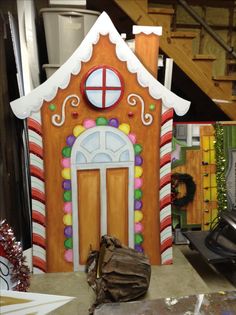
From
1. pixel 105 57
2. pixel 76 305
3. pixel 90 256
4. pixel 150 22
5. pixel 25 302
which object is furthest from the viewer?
pixel 150 22

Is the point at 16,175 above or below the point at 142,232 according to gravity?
above

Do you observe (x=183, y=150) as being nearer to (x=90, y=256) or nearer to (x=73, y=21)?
(x=90, y=256)

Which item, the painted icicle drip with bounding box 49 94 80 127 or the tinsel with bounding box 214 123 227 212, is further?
the tinsel with bounding box 214 123 227 212

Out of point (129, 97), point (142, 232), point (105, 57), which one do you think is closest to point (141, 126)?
point (129, 97)

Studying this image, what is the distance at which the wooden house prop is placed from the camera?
156cm

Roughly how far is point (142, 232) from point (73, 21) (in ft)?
3.99

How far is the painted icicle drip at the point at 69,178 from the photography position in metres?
1.61

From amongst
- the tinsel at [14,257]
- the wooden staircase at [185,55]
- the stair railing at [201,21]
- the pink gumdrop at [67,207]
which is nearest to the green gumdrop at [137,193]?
the pink gumdrop at [67,207]

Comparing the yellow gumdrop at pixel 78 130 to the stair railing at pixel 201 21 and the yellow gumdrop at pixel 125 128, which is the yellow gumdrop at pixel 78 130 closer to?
the yellow gumdrop at pixel 125 128

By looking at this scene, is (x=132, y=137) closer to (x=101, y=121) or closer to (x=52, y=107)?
(x=101, y=121)

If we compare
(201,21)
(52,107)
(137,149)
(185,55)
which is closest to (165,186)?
(137,149)

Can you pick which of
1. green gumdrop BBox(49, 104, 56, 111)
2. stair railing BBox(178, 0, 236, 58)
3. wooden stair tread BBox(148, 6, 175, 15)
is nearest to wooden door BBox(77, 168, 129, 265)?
green gumdrop BBox(49, 104, 56, 111)

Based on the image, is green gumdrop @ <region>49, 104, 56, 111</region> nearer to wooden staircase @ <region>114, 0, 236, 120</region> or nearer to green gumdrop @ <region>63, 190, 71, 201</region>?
green gumdrop @ <region>63, 190, 71, 201</region>

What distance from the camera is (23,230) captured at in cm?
196
